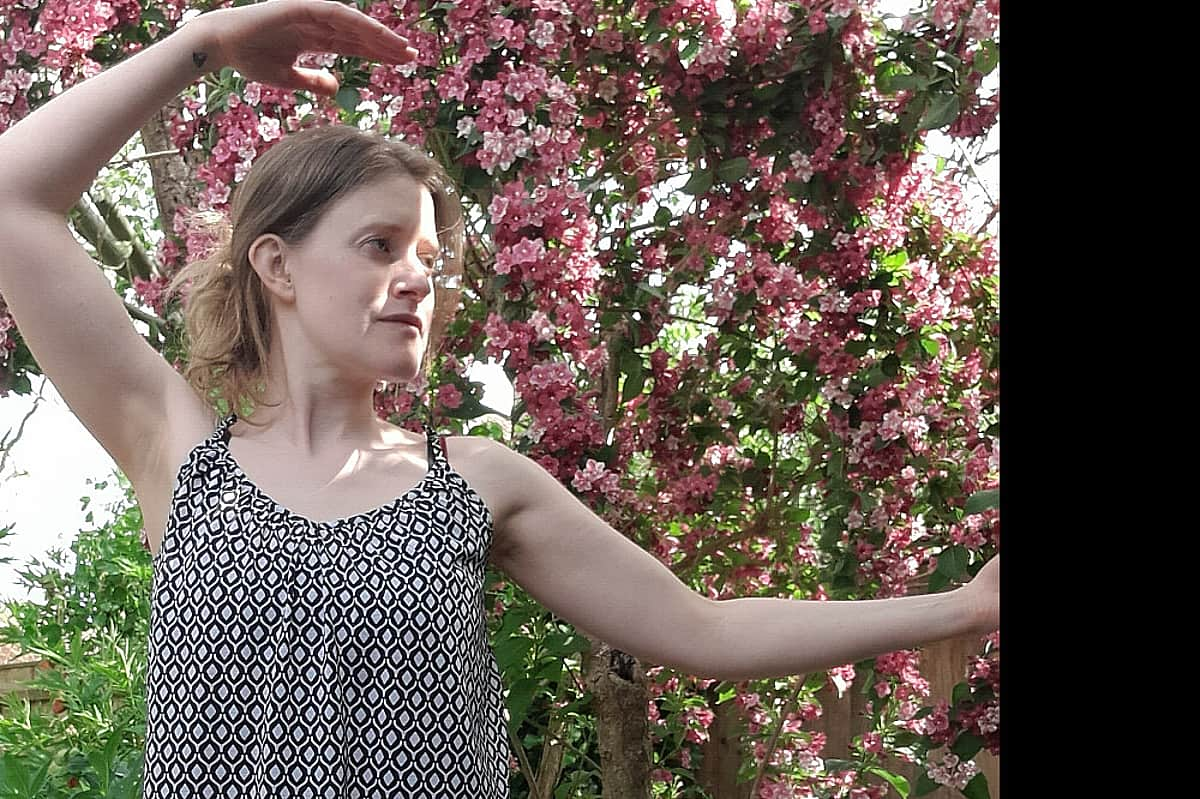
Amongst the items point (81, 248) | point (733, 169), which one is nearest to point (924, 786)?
point (733, 169)

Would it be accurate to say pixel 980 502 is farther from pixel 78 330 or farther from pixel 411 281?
pixel 78 330

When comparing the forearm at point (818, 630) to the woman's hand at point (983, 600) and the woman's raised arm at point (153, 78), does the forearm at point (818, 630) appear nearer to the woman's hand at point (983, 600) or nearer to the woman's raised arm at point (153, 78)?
the woman's hand at point (983, 600)

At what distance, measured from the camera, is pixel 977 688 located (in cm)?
179

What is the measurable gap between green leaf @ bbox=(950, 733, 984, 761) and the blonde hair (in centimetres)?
93

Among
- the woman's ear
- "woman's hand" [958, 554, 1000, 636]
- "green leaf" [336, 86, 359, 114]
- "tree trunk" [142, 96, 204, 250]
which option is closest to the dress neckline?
the woman's ear

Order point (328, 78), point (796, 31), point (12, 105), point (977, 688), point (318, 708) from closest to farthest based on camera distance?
point (318, 708) < point (328, 78) < point (977, 688) < point (796, 31) < point (12, 105)

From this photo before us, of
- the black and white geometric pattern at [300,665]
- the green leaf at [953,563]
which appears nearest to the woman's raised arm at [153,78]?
the black and white geometric pattern at [300,665]

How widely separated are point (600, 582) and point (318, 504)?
267 millimetres

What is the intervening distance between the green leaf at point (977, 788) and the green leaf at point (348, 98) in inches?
49.5

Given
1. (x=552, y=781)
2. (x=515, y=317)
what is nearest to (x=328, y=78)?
(x=515, y=317)

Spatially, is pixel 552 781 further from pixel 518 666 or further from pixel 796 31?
pixel 796 31

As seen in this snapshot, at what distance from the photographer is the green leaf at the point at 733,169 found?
6.40ft

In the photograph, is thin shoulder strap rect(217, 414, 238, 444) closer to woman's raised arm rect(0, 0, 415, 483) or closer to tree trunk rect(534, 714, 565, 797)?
woman's raised arm rect(0, 0, 415, 483)
